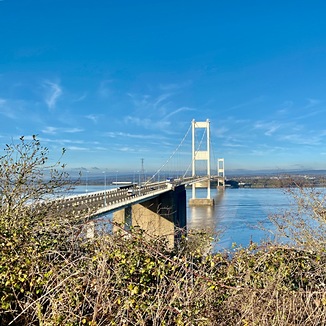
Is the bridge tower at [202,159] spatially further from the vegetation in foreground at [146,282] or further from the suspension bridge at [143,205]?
the vegetation in foreground at [146,282]

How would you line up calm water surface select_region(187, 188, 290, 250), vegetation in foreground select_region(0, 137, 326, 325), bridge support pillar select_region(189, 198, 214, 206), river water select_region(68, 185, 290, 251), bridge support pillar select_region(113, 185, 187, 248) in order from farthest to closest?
bridge support pillar select_region(189, 198, 214, 206) → bridge support pillar select_region(113, 185, 187, 248) → calm water surface select_region(187, 188, 290, 250) → river water select_region(68, 185, 290, 251) → vegetation in foreground select_region(0, 137, 326, 325)

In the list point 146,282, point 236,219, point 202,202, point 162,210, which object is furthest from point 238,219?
point 146,282

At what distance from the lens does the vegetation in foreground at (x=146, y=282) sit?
8.70 feet

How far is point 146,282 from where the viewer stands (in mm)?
2998

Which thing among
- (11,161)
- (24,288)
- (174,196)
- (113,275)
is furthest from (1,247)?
(174,196)

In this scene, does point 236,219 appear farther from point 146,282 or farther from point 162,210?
point 146,282

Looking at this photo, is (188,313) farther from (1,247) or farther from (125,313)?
(1,247)

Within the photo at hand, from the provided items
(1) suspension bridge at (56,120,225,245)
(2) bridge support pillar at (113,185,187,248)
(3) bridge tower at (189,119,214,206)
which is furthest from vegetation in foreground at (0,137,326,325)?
(3) bridge tower at (189,119,214,206)

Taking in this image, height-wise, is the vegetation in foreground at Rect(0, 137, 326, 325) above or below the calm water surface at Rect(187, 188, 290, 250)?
above

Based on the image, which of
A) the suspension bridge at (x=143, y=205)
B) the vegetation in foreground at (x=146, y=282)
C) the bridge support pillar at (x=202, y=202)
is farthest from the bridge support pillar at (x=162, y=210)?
the vegetation in foreground at (x=146, y=282)

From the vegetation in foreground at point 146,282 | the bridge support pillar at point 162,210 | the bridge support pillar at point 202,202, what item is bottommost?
the bridge support pillar at point 202,202

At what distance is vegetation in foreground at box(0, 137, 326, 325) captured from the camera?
2652mm

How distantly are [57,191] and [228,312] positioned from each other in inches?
201

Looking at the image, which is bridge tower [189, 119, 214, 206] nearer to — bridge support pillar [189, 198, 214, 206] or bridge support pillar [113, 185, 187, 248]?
bridge support pillar [189, 198, 214, 206]
